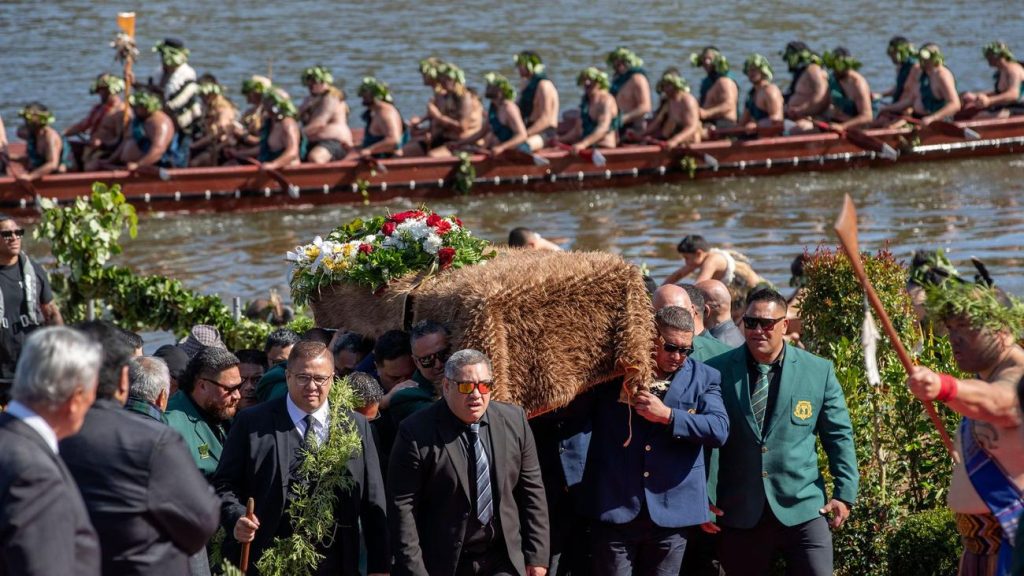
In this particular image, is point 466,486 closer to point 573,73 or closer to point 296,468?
point 296,468

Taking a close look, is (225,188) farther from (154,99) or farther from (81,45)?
(81,45)

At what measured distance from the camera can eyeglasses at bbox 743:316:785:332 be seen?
687 centimetres

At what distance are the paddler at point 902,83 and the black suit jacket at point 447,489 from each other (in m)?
16.1

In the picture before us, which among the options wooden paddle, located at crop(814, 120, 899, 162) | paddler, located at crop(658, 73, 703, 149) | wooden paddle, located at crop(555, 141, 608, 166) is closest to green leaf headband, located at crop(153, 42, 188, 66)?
wooden paddle, located at crop(555, 141, 608, 166)

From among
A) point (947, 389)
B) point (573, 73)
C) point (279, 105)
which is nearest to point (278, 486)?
point (947, 389)

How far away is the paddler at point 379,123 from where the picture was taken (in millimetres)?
19172

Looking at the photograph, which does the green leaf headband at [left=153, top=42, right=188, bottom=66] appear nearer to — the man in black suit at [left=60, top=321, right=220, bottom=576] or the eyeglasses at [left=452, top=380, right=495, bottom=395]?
the eyeglasses at [left=452, top=380, right=495, bottom=395]

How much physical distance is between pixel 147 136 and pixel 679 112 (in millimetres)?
7015

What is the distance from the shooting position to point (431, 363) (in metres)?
6.68

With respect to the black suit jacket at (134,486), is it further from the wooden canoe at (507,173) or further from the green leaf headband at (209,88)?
the green leaf headband at (209,88)

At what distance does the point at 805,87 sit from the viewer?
21219 millimetres

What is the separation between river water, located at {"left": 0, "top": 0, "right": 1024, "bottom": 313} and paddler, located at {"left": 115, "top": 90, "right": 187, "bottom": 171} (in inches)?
32.3

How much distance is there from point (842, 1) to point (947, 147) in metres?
17.1

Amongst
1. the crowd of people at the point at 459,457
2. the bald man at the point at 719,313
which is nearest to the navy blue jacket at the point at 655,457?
the crowd of people at the point at 459,457
